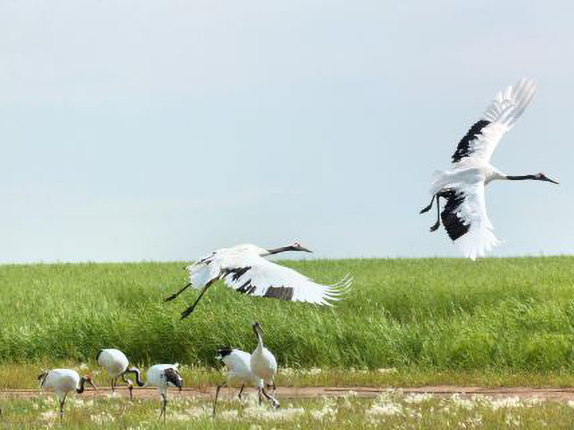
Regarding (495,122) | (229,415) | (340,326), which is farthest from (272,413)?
(495,122)

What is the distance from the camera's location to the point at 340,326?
19266mm

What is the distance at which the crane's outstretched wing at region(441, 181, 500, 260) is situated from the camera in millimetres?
12695

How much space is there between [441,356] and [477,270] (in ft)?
52.9

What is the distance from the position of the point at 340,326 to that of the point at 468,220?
21.6 feet

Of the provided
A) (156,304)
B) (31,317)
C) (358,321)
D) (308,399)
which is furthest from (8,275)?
(308,399)

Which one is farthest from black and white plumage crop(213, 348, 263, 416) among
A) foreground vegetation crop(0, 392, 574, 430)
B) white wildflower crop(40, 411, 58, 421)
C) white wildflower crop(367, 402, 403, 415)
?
white wildflower crop(40, 411, 58, 421)

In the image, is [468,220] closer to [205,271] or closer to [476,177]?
[476,177]

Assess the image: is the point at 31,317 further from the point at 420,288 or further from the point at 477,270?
the point at 477,270

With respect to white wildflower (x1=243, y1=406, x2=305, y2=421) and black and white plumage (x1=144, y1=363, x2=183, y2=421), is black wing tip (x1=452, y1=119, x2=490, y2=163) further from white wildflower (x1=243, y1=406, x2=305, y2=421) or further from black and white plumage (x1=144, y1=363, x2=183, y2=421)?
black and white plumage (x1=144, y1=363, x2=183, y2=421)

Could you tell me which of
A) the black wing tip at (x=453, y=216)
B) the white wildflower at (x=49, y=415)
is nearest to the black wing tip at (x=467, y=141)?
the black wing tip at (x=453, y=216)

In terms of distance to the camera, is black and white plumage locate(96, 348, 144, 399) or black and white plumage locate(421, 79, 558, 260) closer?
black and white plumage locate(421, 79, 558, 260)

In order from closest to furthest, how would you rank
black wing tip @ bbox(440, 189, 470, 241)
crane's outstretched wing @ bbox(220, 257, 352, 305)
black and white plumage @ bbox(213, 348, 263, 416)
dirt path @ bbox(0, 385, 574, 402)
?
1. crane's outstretched wing @ bbox(220, 257, 352, 305)
2. black and white plumage @ bbox(213, 348, 263, 416)
3. black wing tip @ bbox(440, 189, 470, 241)
4. dirt path @ bbox(0, 385, 574, 402)

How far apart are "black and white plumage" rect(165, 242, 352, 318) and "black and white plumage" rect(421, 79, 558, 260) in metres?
1.79

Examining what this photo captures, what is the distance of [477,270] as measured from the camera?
111 ft
